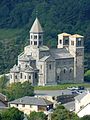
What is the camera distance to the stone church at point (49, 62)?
115188 mm

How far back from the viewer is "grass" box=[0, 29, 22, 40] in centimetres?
14550

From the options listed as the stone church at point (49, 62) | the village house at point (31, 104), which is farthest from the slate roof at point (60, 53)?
the village house at point (31, 104)

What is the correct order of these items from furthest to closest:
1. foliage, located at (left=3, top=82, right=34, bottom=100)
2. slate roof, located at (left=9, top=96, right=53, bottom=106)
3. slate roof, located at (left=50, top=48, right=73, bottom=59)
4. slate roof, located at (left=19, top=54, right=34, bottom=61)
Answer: slate roof, located at (left=50, top=48, right=73, bottom=59) < slate roof, located at (left=19, top=54, right=34, bottom=61) < foliage, located at (left=3, top=82, right=34, bottom=100) < slate roof, located at (left=9, top=96, right=53, bottom=106)

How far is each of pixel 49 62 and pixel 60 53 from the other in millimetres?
2083

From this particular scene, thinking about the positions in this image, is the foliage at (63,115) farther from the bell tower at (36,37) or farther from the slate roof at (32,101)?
the bell tower at (36,37)

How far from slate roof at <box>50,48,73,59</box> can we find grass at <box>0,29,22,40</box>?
2694 cm

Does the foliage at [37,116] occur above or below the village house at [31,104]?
above

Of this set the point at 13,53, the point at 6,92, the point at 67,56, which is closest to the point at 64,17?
the point at 13,53

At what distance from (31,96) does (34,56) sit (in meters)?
21.1

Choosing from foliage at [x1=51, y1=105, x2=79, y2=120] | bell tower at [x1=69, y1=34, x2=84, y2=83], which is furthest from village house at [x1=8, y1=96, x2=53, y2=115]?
bell tower at [x1=69, y1=34, x2=84, y2=83]

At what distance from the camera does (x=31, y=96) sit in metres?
95.5

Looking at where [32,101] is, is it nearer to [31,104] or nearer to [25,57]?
[31,104]

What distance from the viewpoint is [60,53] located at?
118m

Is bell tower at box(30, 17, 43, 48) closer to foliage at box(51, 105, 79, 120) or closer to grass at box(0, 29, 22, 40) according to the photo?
grass at box(0, 29, 22, 40)
